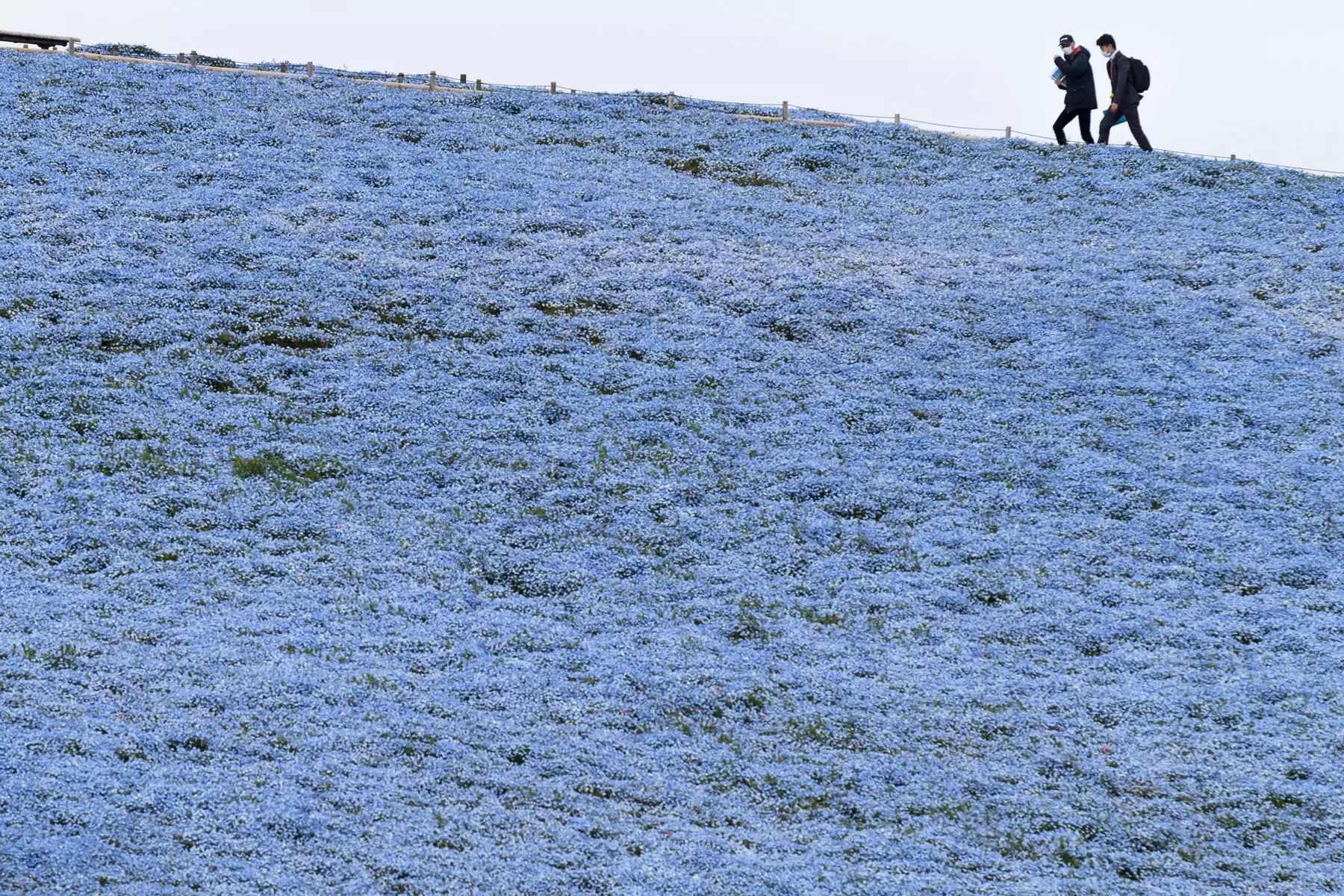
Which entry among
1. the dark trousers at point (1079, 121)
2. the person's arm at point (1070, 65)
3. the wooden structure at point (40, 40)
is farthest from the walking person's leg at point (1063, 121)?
the wooden structure at point (40, 40)

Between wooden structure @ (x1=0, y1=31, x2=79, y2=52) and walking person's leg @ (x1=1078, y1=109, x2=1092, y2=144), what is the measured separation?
2369 centimetres

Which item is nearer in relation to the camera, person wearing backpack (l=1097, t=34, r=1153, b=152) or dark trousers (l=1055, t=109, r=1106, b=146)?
person wearing backpack (l=1097, t=34, r=1153, b=152)

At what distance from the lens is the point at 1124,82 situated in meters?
26.3

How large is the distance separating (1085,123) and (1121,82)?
1.44 metres

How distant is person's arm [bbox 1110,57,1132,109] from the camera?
25.9 m

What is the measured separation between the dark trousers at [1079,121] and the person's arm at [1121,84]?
0.65m

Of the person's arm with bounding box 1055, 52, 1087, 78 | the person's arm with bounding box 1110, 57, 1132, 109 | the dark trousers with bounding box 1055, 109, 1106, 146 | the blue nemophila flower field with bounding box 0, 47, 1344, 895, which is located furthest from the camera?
the dark trousers with bounding box 1055, 109, 1106, 146

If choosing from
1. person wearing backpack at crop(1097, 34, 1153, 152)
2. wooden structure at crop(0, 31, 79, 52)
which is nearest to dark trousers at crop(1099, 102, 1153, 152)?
person wearing backpack at crop(1097, 34, 1153, 152)

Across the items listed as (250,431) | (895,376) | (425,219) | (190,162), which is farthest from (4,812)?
(190,162)

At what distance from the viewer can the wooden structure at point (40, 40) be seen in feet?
98.6

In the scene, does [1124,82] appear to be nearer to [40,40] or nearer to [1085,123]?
[1085,123]

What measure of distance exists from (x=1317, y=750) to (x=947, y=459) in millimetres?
6423

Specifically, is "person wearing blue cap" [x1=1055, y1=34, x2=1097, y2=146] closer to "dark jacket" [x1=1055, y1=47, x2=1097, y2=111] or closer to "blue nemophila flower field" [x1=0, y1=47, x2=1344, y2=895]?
"dark jacket" [x1=1055, y1=47, x2=1097, y2=111]

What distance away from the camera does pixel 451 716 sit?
10859mm
